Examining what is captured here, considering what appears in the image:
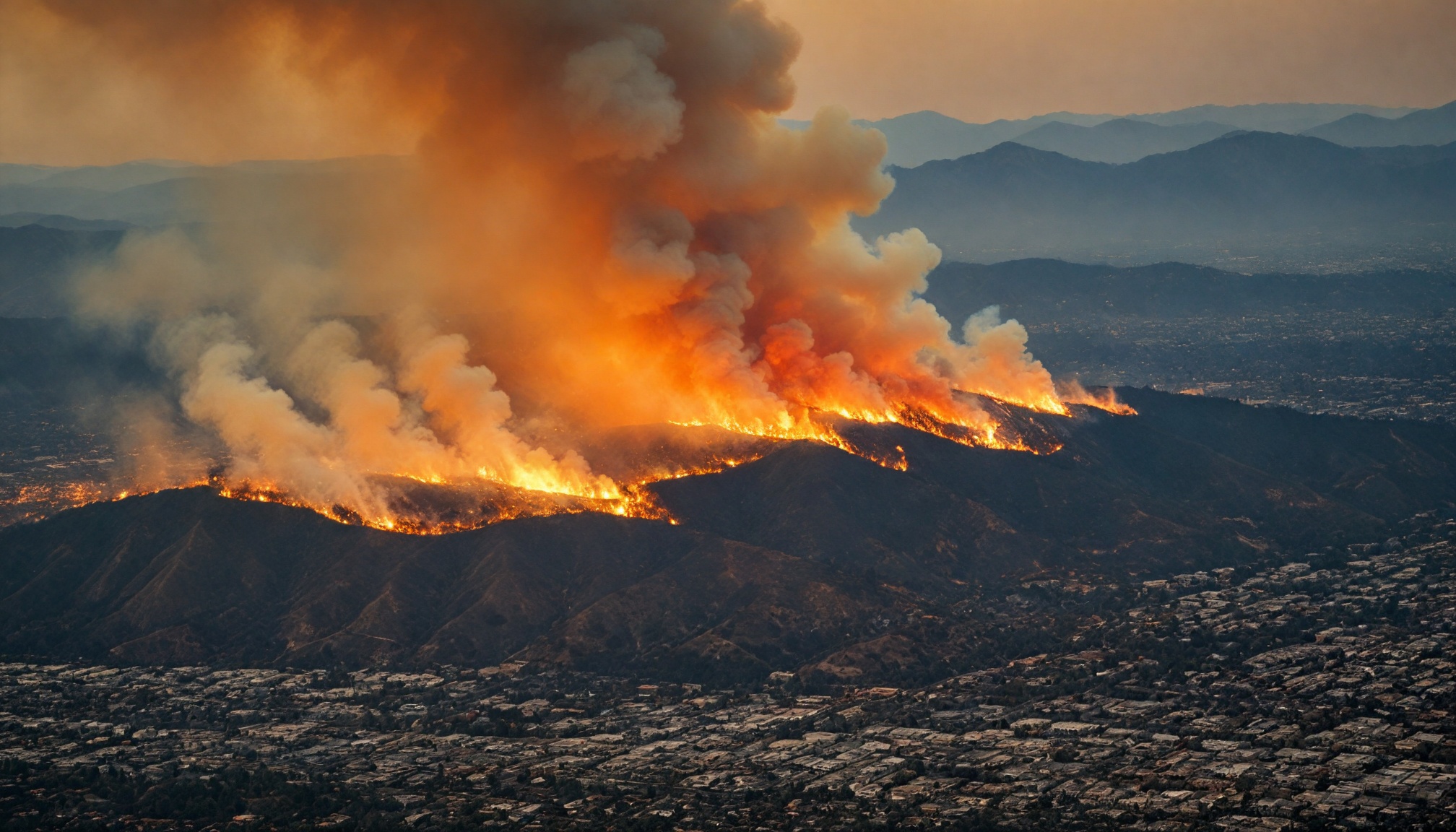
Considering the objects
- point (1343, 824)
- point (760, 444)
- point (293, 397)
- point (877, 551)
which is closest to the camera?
point (1343, 824)

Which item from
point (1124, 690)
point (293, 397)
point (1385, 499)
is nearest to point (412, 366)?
point (293, 397)

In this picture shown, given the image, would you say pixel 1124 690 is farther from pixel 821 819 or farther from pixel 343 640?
pixel 343 640

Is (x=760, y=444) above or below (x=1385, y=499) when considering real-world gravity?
above

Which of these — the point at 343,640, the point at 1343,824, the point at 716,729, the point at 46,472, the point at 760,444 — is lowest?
the point at 1343,824

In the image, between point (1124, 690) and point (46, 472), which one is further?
point (46, 472)

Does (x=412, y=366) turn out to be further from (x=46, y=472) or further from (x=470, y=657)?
(x=46, y=472)

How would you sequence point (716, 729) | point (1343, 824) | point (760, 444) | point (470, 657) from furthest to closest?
point (760, 444) < point (470, 657) < point (716, 729) < point (1343, 824)
